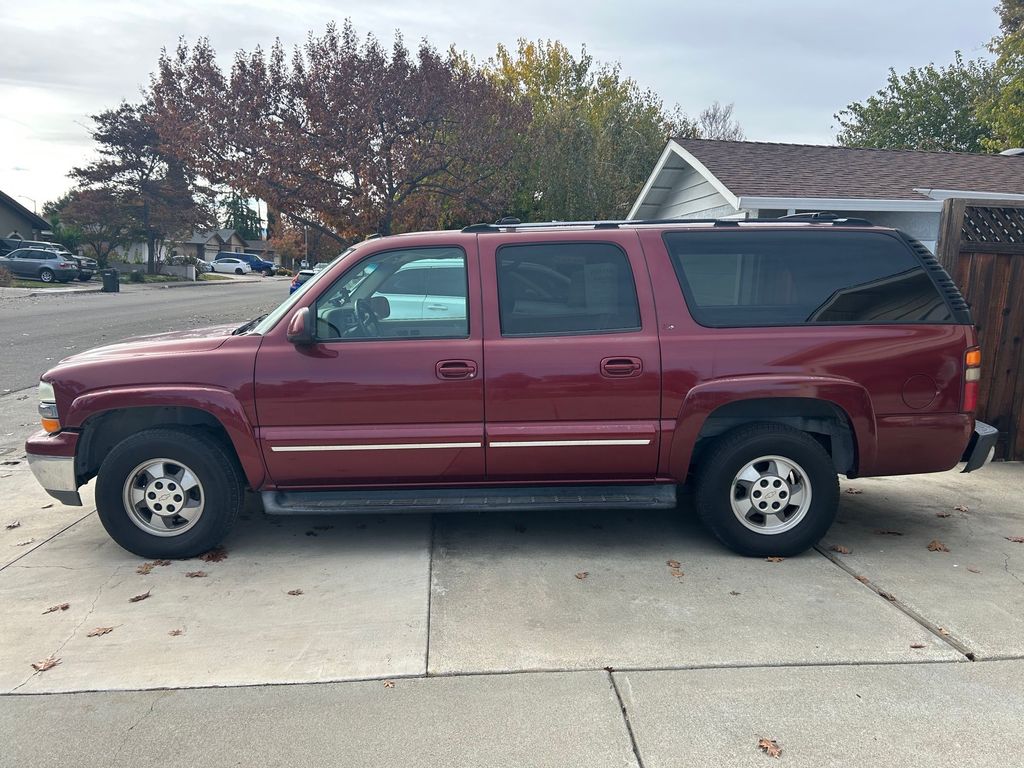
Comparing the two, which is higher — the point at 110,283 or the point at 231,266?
the point at 110,283

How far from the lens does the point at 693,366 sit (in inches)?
179

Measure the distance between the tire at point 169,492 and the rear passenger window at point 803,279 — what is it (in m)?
2.92

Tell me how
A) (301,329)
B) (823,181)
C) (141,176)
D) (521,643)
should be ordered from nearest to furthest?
(521,643) < (301,329) < (823,181) < (141,176)

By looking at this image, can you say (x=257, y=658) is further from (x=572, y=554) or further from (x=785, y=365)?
(x=785, y=365)

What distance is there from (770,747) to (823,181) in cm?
1041

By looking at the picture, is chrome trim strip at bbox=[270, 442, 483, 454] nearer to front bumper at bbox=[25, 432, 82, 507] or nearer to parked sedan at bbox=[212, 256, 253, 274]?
front bumper at bbox=[25, 432, 82, 507]

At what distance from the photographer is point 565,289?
4.70 metres

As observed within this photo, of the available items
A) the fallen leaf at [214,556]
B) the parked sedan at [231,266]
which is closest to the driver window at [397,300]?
the fallen leaf at [214,556]

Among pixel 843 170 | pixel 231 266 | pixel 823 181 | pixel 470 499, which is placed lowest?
pixel 231 266

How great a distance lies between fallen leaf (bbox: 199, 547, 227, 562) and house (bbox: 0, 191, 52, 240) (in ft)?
161

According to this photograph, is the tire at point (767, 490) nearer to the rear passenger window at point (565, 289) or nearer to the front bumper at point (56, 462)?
the rear passenger window at point (565, 289)

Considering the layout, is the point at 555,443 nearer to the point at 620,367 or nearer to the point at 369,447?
the point at 620,367

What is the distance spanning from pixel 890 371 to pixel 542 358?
2.04 meters

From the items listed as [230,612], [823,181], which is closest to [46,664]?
[230,612]
